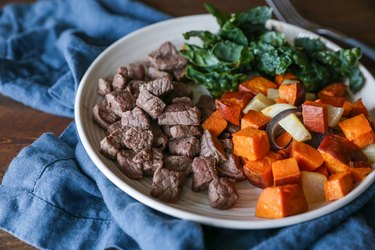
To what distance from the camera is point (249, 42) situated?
3.18 meters

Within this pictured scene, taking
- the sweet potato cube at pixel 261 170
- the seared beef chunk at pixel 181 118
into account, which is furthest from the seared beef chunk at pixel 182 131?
the sweet potato cube at pixel 261 170

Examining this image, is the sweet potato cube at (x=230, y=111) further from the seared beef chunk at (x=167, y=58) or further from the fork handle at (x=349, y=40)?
the fork handle at (x=349, y=40)

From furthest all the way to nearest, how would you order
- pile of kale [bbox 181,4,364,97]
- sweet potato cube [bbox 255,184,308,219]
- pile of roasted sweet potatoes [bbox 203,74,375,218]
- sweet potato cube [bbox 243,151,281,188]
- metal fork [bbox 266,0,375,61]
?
1. metal fork [bbox 266,0,375,61]
2. pile of kale [bbox 181,4,364,97]
3. sweet potato cube [bbox 243,151,281,188]
4. pile of roasted sweet potatoes [bbox 203,74,375,218]
5. sweet potato cube [bbox 255,184,308,219]

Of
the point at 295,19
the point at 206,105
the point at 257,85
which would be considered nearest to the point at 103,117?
the point at 206,105

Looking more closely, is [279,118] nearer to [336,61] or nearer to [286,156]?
[286,156]

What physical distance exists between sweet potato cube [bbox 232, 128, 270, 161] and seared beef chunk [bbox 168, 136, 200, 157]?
220 mm

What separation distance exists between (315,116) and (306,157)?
25cm

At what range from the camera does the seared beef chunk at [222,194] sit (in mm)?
2369

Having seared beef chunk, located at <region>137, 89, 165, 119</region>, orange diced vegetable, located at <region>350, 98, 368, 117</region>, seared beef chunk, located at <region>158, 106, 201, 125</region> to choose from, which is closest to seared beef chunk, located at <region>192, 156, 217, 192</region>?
seared beef chunk, located at <region>158, 106, 201, 125</region>

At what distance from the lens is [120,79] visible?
2.93 meters

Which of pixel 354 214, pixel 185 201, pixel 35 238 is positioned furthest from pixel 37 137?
pixel 354 214

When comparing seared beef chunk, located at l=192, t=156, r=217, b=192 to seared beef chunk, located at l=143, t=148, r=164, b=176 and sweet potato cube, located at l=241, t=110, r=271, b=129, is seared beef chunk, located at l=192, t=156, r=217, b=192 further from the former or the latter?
sweet potato cube, located at l=241, t=110, r=271, b=129

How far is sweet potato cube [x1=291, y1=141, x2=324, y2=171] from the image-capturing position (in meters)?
2.44

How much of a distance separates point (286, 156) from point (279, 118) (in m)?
0.21
